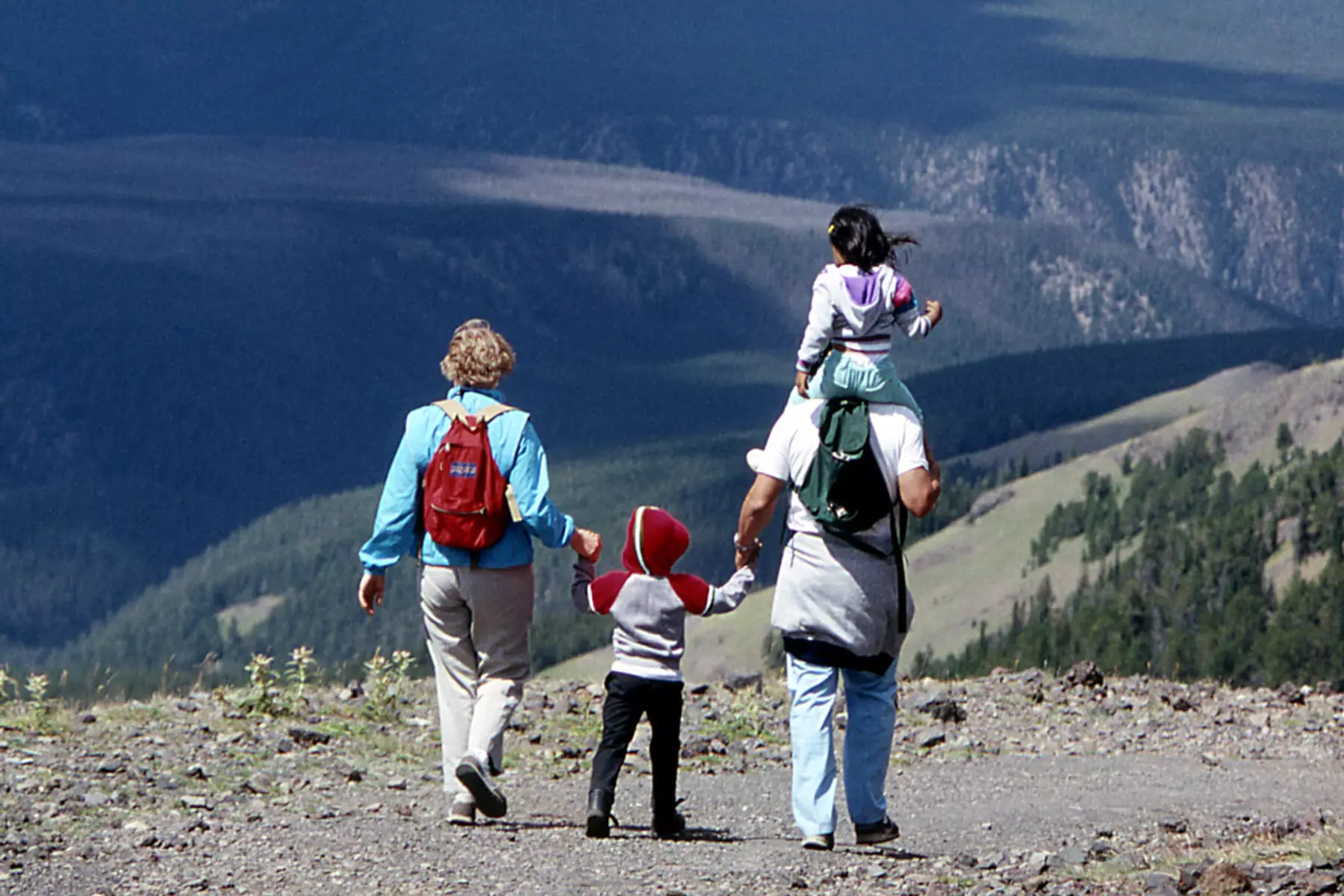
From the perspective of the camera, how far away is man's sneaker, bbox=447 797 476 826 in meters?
10.3

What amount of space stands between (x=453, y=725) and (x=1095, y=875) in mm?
3493

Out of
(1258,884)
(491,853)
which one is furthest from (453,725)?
(1258,884)

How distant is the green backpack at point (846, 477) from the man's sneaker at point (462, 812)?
7.80 ft

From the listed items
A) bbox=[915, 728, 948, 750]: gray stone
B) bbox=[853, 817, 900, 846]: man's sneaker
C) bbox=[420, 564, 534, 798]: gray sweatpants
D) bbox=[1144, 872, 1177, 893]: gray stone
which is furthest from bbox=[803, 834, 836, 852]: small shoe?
bbox=[915, 728, 948, 750]: gray stone

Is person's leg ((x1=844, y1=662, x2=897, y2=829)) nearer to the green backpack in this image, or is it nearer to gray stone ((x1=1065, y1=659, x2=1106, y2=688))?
the green backpack

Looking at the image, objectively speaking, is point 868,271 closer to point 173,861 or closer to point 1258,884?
point 1258,884

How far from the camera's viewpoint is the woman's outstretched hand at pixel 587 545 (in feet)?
32.8

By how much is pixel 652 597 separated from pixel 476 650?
1092mm

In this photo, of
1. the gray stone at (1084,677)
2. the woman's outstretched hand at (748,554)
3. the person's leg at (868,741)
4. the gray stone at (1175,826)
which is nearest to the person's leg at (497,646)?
the woman's outstretched hand at (748,554)

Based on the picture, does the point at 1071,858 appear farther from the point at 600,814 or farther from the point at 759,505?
the point at 600,814

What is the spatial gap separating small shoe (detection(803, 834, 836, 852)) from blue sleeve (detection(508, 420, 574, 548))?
1.77 m

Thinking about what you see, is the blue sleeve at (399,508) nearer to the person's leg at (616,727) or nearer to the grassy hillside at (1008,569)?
the person's leg at (616,727)

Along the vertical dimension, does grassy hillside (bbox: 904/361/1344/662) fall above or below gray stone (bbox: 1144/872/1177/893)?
above

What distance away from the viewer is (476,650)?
34.5ft
